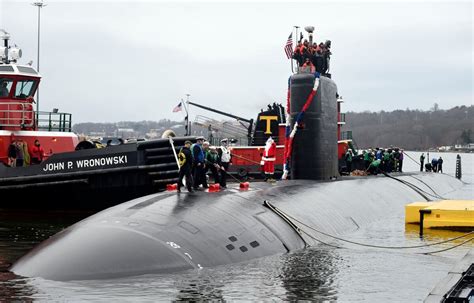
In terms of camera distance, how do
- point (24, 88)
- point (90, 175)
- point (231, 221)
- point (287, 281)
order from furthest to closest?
point (24, 88)
point (90, 175)
point (231, 221)
point (287, 281)

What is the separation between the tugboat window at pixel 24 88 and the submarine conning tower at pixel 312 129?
11691mm

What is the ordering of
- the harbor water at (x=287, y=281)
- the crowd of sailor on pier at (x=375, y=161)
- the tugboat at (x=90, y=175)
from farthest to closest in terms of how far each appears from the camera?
the crowd of sailor on pier at (x=375, y=161) → the tugboat at (x=90, y=175) → the harbor water at (x=287, y=281)

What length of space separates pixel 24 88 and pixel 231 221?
54.1ft

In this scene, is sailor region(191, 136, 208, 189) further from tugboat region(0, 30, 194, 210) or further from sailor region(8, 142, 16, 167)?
sailor region(8, 142, 16, 167)

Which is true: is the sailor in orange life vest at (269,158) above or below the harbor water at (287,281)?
above

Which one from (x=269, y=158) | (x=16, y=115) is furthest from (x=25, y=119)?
(x=269, y=158)

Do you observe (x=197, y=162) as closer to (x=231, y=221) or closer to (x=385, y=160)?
(x=231, y=221)

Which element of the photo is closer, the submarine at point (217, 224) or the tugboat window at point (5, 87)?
the submarine at point (217, 224)

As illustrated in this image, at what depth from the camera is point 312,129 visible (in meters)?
19.4

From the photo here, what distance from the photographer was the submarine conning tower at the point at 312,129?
1939 cm

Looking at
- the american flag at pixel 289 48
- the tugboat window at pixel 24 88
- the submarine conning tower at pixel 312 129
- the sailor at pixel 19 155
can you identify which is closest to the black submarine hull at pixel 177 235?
the submarine conning tower at pixel 312 129

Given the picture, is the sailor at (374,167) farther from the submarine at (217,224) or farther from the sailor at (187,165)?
the sailor at (187,165)

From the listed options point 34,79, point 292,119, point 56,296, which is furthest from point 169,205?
point 34,79

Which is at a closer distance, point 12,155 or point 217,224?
point 217,224
